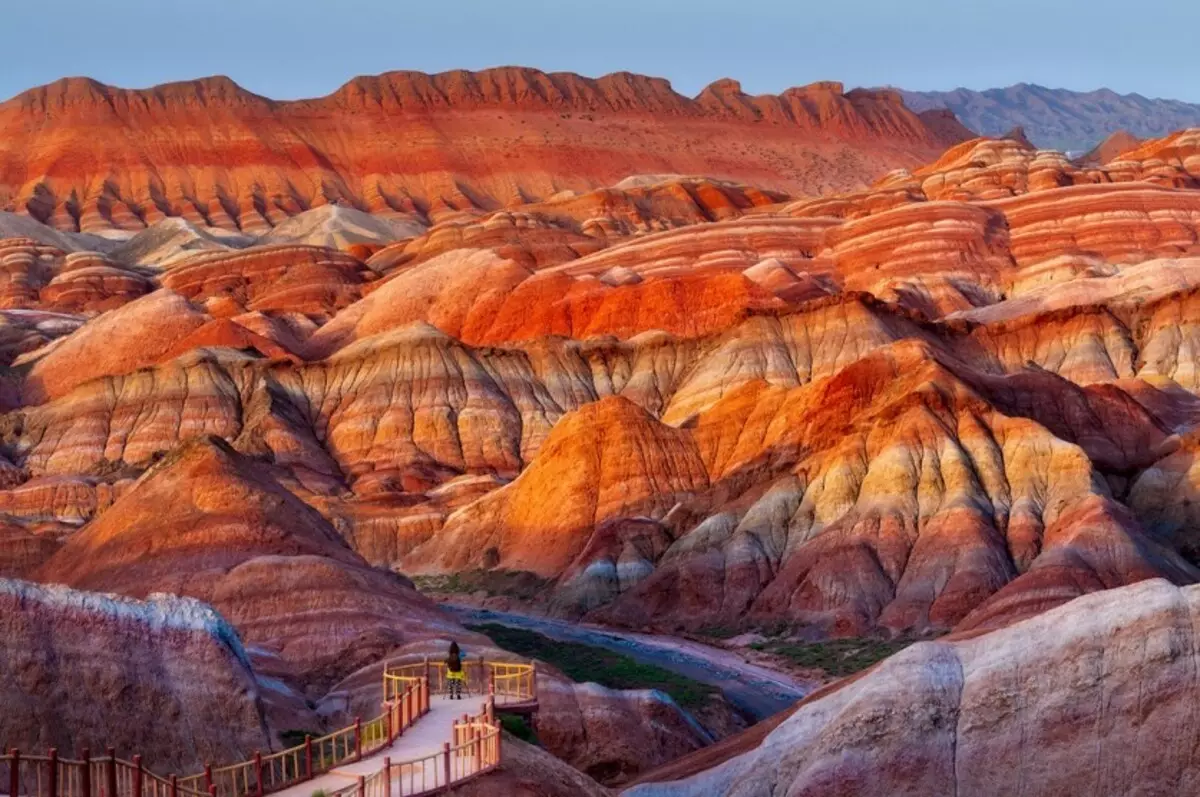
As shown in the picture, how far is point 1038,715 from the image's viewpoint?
37531mm

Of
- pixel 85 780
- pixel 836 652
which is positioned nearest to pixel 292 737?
pixel 85 780

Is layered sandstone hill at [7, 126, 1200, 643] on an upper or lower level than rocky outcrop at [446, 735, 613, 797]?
upper

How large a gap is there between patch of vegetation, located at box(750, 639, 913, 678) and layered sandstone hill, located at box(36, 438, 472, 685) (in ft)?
51.1

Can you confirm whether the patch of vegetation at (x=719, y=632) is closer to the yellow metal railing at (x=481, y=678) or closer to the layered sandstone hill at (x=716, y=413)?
the layered sandstone hill at (x=716, y=413)

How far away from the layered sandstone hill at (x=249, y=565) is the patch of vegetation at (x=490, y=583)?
1074 inches

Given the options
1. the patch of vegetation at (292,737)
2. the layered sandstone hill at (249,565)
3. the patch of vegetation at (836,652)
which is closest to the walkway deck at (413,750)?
the patch of vegetation at (292,737)

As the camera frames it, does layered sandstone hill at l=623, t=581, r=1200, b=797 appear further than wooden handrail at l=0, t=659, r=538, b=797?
Yes

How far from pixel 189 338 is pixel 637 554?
77.8 metres

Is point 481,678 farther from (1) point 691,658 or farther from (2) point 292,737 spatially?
(1) point 691,658

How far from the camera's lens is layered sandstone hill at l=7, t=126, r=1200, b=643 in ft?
307

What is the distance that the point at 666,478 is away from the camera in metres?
115

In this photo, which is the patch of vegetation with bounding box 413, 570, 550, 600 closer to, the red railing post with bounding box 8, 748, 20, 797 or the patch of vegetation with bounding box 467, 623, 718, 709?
the patch of vegetation with bounding box 467, 623, 718, 709

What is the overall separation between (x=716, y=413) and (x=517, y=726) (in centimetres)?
7734

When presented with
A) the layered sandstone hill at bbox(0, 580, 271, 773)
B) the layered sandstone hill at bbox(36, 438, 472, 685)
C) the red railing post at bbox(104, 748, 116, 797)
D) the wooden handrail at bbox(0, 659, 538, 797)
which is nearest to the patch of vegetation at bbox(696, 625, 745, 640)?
the layered sandstone hill at bbox(36, 438, 472, 685)
